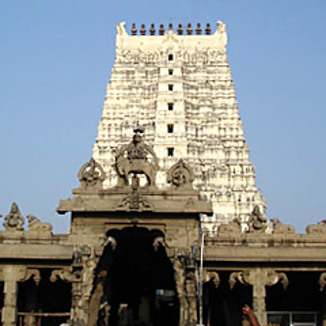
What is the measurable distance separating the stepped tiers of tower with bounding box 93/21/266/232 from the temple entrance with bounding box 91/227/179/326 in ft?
112

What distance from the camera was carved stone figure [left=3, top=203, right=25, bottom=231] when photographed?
92.6 ft

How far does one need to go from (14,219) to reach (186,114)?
2165 inches

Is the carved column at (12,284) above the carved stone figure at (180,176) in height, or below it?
below

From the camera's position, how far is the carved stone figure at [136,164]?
27469mm

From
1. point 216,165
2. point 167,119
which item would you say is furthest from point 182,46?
point 216,165

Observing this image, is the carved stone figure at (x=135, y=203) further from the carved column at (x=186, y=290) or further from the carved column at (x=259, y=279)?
the carved column at (x=259, y=279)

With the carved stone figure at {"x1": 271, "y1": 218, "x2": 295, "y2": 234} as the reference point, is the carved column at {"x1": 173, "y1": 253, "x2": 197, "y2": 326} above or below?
below

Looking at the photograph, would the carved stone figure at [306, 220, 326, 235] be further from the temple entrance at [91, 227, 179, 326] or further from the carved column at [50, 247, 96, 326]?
the carved column at [50, 247, 96, 326]

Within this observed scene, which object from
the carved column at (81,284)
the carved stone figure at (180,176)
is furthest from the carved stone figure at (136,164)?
the carved column at (81,284)

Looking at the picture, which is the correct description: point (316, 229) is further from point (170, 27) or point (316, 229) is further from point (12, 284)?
point (170, 27)

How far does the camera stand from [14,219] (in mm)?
28281

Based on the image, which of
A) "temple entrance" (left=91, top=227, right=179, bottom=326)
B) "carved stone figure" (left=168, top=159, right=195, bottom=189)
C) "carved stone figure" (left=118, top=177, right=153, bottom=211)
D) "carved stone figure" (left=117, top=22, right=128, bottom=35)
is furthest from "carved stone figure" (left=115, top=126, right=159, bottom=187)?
"carved stone figure" (left=117, top=22, right=128, bottom=35)

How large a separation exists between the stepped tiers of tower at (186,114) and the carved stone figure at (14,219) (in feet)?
143

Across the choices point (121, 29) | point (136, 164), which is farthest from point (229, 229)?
point (121, 29)
